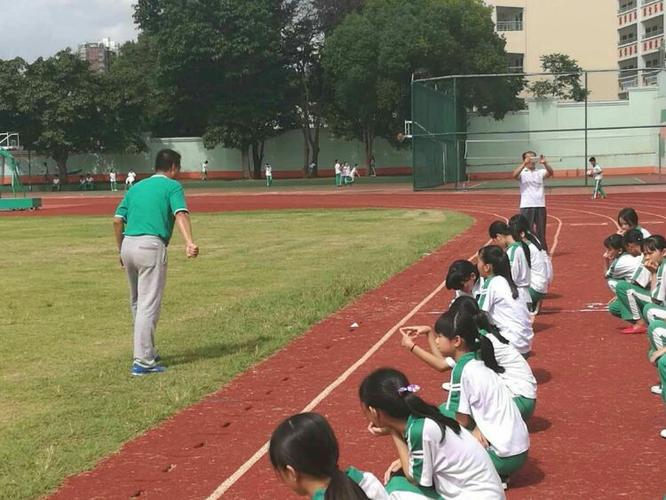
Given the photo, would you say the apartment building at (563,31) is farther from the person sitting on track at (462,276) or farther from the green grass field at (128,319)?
the person sitting on track at (462,276)

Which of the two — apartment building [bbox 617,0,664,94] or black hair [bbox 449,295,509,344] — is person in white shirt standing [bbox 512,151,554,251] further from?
apartment building [bbox 617,0,664,94]

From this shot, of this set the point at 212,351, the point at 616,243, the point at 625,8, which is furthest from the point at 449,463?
the point at 625,8

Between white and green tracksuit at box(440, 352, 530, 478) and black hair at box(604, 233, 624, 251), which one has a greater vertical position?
black hair at box(604, 233, 624, 251)

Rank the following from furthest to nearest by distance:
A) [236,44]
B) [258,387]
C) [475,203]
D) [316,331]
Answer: [236,44]
[475,203]
[316,331]
[258,387]

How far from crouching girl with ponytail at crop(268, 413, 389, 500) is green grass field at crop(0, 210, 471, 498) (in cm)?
286

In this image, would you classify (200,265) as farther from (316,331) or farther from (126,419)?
(126,419)

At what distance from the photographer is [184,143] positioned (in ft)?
212

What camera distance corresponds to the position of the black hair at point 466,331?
204 inches

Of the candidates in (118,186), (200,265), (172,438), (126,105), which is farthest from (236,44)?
(172,438)

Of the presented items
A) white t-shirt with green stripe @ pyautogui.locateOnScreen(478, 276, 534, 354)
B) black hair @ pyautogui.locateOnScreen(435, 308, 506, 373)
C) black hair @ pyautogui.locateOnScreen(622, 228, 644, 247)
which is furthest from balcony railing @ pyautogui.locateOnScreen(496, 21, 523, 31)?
black hair @ pyautogui.locateOnScreen(435, 308, 506, 373)

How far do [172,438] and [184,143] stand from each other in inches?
2351

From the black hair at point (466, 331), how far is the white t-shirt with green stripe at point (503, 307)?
6.78 ft

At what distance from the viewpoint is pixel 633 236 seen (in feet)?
31.4

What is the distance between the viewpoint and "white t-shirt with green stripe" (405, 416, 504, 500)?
155 inches
